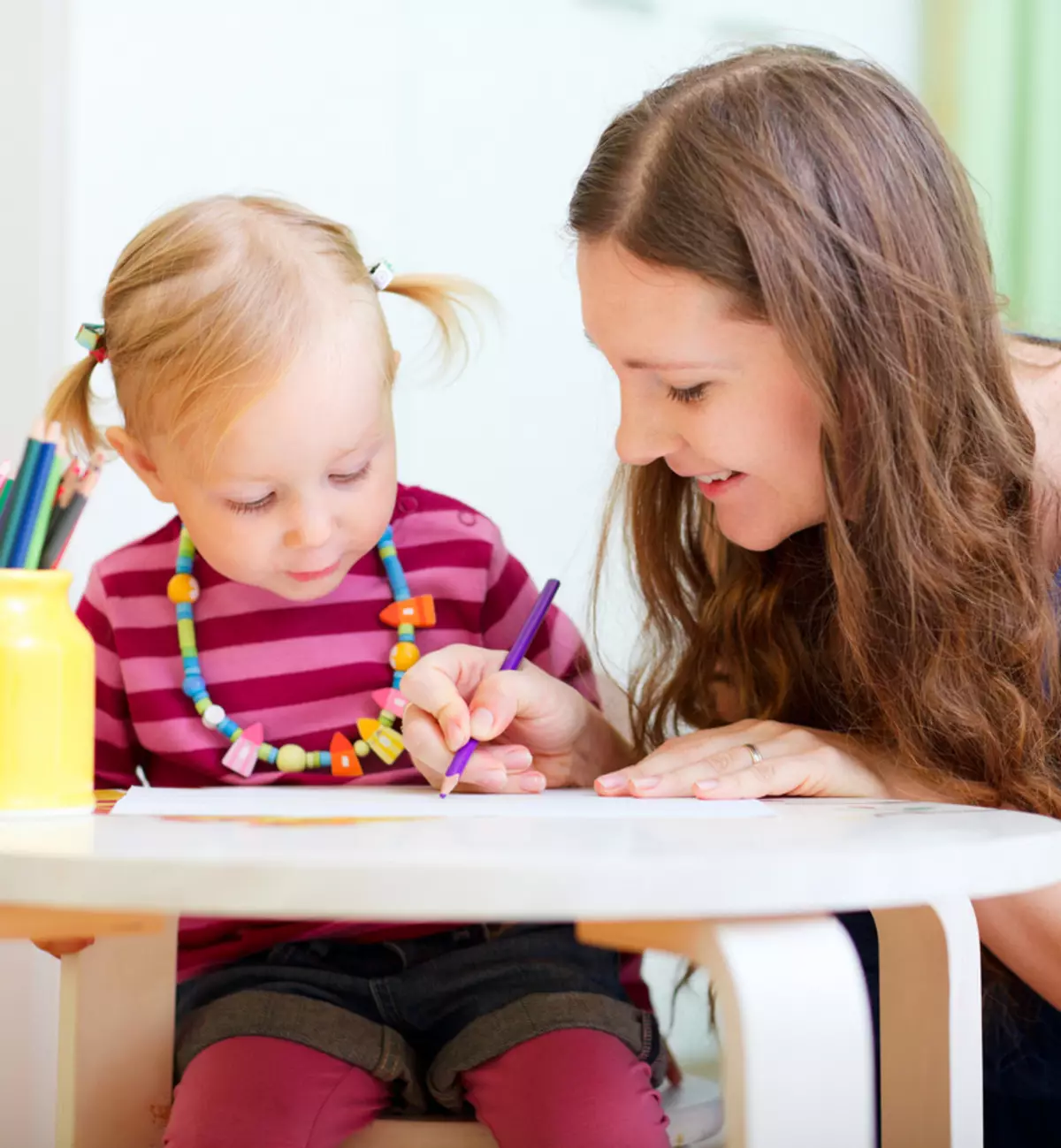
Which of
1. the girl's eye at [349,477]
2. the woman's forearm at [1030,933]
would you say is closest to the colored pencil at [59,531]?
the girl's eye at [349,477]

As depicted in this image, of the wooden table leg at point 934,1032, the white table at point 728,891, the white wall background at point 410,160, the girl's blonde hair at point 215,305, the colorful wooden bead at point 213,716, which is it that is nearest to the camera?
the white table at point 728,891

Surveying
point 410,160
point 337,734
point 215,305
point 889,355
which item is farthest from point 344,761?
point 410,160

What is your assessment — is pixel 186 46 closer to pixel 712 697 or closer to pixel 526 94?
pixel 526 94

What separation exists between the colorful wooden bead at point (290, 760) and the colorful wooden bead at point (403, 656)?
0.32ft

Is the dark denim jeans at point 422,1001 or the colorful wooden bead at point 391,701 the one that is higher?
the colorful wooden bead at point 391,701

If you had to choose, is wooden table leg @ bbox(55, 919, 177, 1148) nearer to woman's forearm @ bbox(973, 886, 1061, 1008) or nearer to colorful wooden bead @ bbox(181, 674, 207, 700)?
colorful wooden bead @ bbox(181, 674, 207, 700)

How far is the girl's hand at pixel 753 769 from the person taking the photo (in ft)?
2.58

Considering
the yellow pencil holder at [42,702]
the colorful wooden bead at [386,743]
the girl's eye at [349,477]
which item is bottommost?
the colorful wooden bead at [386,743]

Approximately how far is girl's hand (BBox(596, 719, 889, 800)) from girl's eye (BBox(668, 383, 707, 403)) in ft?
0.70

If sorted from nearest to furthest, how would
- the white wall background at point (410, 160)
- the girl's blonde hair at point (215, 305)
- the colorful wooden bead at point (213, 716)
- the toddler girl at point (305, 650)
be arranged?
the toddler girl at point (305, 650), the girl's blonde hair at point (215, 305), the colorful wooden bead at point (213, 716), the white wall background at point (410, 160)

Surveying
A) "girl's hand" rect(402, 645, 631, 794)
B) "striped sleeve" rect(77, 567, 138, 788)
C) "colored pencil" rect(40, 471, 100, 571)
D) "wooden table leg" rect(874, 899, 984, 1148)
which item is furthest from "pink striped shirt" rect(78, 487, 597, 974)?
"wooden table leg" rect(874, 899, 984, 1148)

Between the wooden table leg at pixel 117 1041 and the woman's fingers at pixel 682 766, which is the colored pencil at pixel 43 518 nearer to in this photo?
the wooden table leg at pixel 117 1041

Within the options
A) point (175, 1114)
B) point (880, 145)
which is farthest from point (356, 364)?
point (175, 1114)

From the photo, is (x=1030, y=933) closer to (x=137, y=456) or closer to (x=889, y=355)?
(x=889, y=355)
